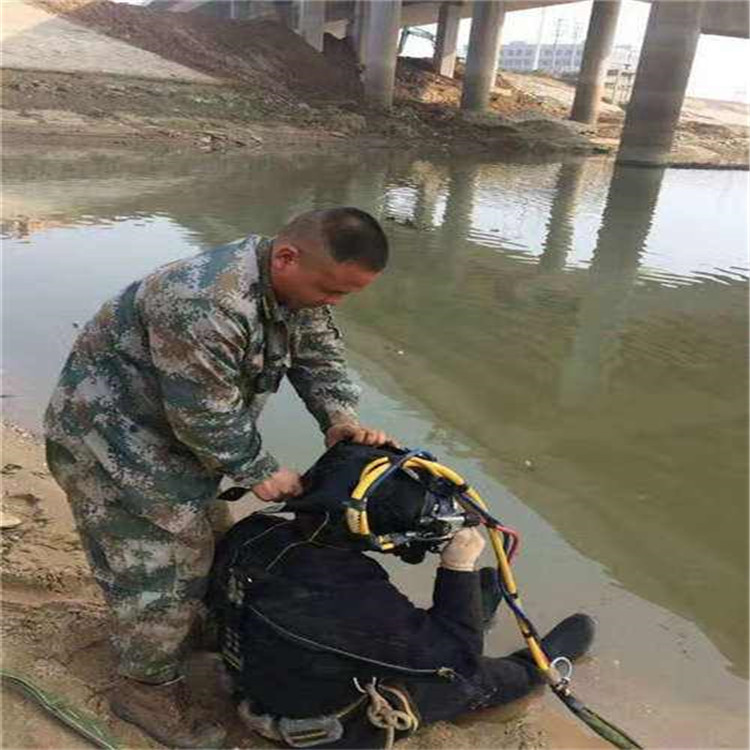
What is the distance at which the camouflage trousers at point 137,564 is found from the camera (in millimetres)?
2430

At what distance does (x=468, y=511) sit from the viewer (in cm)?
254

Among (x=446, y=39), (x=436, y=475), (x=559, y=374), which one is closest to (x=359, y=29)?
(x=446, y=39)

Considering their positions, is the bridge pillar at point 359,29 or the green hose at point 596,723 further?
A: the bridge pillar at point 359,29

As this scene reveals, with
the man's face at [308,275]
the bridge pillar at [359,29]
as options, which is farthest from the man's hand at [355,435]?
the bridge pillar at [359,29]

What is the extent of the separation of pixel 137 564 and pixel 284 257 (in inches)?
40.7

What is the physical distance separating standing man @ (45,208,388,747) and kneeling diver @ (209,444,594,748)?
0.14 m

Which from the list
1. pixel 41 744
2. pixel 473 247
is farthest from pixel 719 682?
pixel 473 247

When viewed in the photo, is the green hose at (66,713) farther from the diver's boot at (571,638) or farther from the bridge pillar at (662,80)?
the bridge pillar at (662,80)

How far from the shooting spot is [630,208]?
1688 cm

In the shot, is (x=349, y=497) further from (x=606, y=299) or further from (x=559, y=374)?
(x=606, y=299)

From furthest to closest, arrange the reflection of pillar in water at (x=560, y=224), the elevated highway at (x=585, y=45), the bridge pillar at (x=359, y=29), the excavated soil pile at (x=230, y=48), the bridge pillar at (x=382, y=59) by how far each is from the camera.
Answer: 1. the bridge pillar at (x=359, y=29)
2. the bridge pillar at (x=382, y=59)
3. the excavated soil pile at (x=230, y=48)
4. the elevated highway at (x=585, y=45)
5. the reflection of pillar in water at (x=560, y=224)

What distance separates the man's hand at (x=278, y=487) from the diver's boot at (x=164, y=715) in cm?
74

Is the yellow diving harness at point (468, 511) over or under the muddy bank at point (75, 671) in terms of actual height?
over

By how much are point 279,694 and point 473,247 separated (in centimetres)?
943
